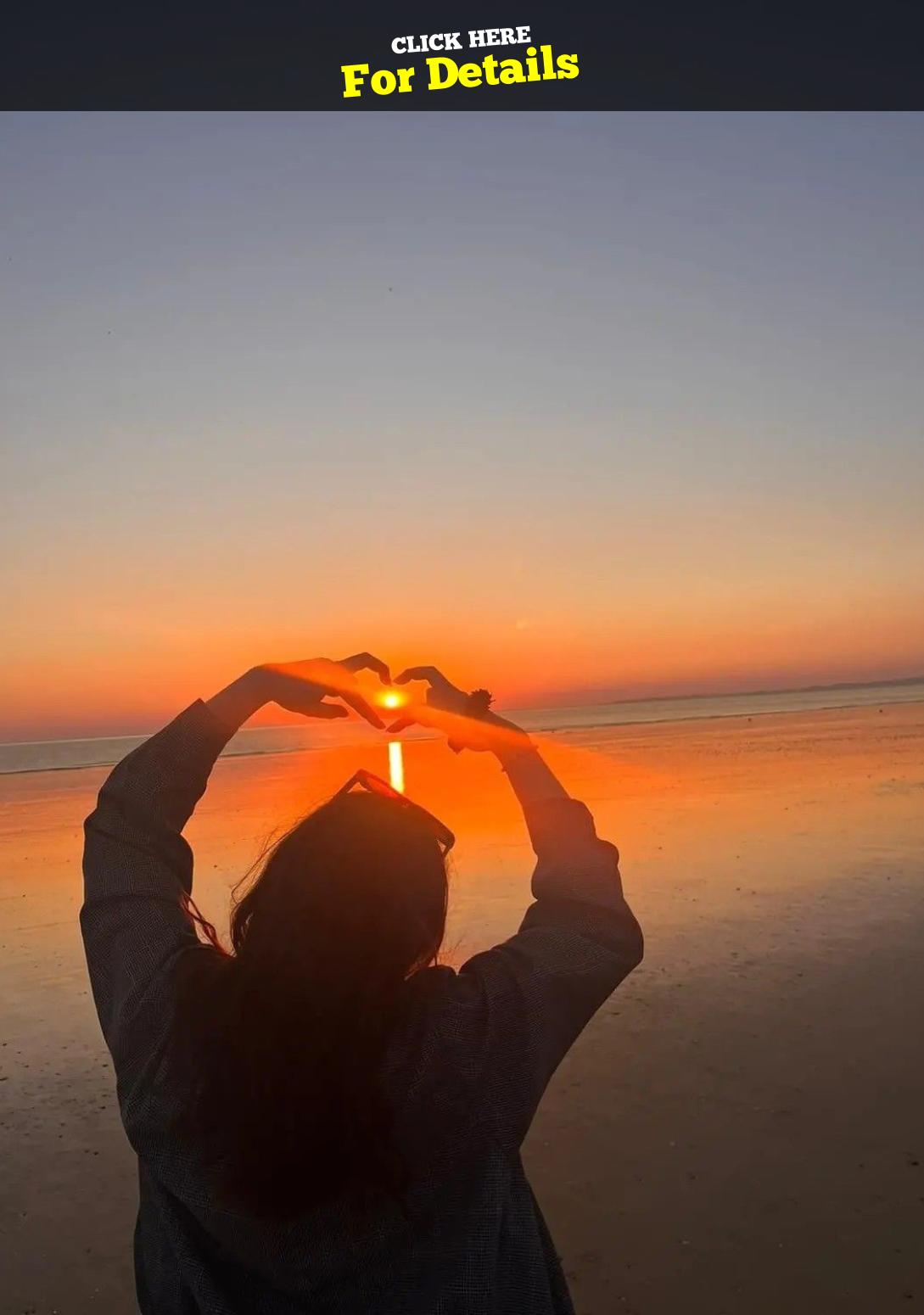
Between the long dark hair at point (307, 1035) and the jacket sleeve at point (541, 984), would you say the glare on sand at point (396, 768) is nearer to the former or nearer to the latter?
the jacket sleeve at point (541, 984)

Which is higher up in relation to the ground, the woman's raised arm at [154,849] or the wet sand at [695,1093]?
the woman's raised arm at [154,849]

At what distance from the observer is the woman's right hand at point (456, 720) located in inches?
83.7

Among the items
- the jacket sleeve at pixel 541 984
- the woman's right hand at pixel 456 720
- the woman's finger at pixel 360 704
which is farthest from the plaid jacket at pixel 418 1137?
the woman's finger at pixel 360 704

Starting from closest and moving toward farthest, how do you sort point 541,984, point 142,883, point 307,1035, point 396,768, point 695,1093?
point 307,1035 < point 541,984 < point 142,883 < point 695,1093 < point 396,768

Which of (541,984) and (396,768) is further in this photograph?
(396,768)

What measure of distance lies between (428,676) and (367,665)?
15cm

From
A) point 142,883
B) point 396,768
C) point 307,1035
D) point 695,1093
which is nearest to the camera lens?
point 307,1035

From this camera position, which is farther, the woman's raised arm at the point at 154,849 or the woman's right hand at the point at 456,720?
the woman's right hand at the point at 456,720

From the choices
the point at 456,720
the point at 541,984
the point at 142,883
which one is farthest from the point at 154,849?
the point at 541,984

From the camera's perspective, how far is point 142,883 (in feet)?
6.06

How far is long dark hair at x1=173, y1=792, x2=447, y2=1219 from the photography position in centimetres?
158

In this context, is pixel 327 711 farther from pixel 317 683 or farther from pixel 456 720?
pixel 456 720

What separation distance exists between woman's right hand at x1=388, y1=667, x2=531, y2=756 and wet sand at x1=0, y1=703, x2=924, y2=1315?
11.3 feet

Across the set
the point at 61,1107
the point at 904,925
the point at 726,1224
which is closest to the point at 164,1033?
the point at 726,1224
